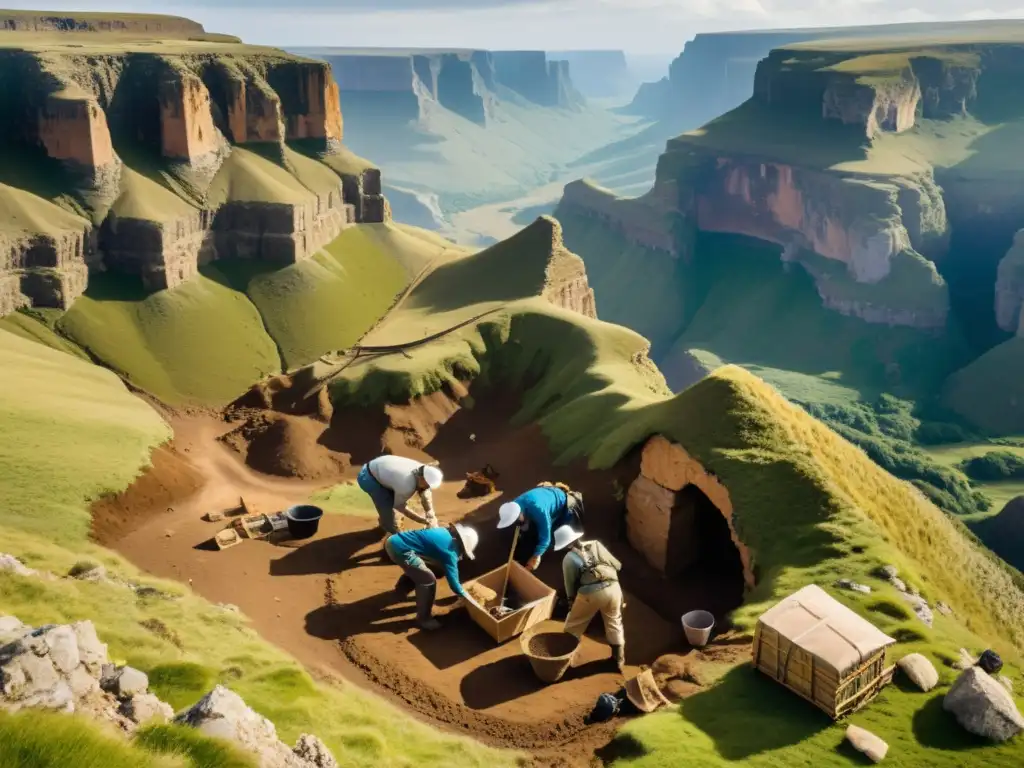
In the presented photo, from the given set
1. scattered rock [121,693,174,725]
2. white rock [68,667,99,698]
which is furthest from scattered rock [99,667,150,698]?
white rock [68,667,99,698]

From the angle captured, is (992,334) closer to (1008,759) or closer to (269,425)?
(269,425)

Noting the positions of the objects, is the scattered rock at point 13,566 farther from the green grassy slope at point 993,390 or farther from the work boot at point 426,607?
the green grassy slope at point 993,390

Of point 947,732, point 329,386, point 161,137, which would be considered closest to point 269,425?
point 329,386

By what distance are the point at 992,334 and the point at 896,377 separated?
15134 millimetres

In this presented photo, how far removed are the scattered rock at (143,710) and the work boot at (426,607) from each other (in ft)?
34.0

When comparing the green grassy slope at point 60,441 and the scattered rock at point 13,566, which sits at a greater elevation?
the scattered rock at point 13,566

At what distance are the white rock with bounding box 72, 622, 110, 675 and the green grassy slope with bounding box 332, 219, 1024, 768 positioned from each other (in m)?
9.54

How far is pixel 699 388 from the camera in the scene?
30.2 m

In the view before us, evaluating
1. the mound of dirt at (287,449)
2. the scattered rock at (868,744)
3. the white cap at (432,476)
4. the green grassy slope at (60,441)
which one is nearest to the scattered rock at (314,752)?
the scattered rock at (868,744)

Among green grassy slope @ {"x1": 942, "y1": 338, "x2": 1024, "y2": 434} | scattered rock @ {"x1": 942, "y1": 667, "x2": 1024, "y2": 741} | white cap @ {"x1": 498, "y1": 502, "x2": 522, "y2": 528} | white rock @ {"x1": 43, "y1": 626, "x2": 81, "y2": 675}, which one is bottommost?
green grassy slope @ {"x1": 942, "y1": 338, "x2": 1024, "y2": 434}

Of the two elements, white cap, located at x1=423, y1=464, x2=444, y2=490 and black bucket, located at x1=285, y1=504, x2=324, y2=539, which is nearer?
white cap, located at x1=423, y1=464, x2=444, y2=490

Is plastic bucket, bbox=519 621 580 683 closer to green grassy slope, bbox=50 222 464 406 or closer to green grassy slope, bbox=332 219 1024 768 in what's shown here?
green grassy slope, bbox=332 219 1024 768

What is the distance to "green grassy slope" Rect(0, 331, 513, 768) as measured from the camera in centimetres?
1582

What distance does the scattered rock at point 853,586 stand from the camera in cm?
2119
